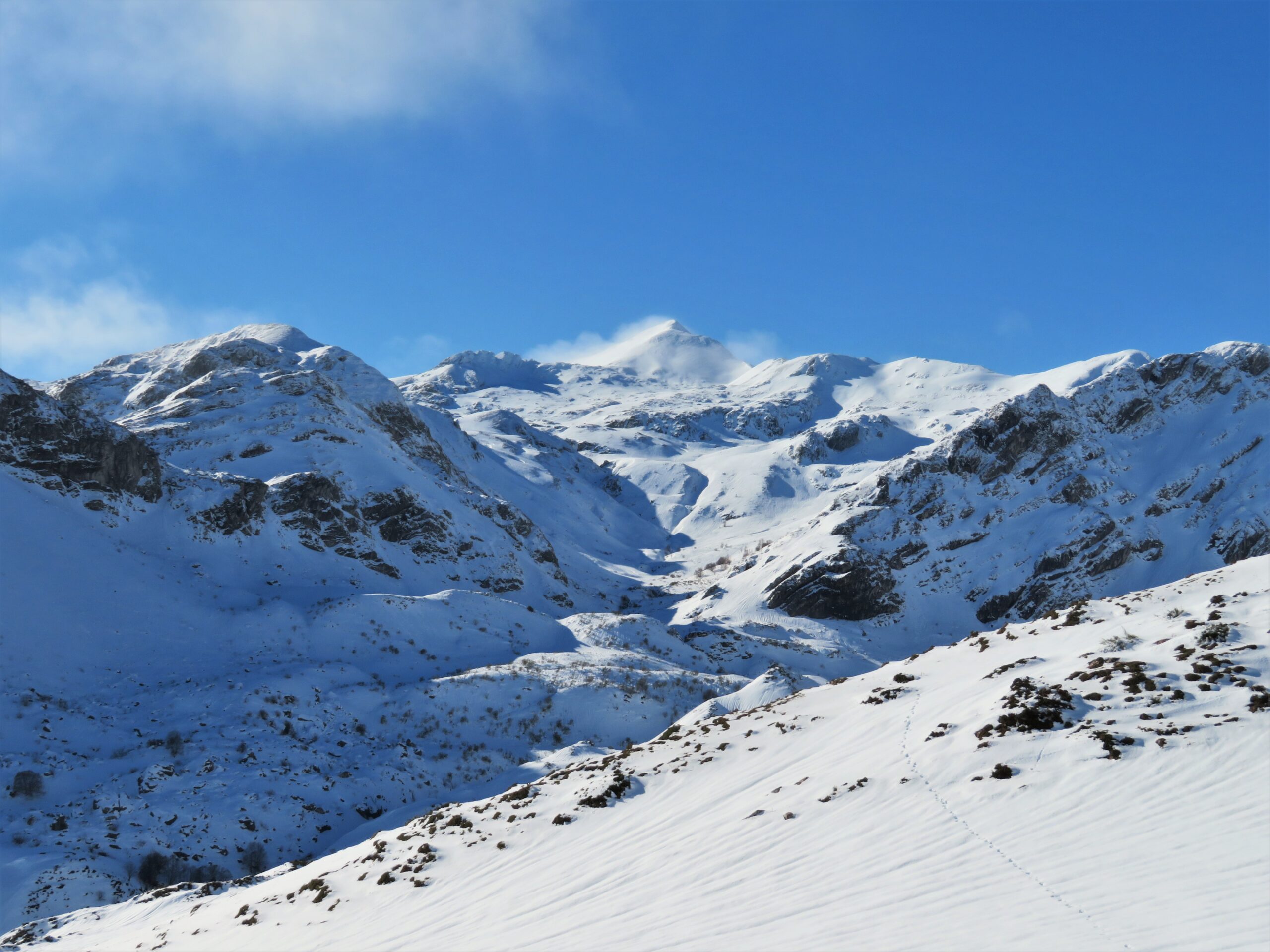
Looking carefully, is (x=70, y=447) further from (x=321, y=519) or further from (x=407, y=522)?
(x=407, y=522)

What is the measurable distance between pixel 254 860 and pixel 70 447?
121 ft

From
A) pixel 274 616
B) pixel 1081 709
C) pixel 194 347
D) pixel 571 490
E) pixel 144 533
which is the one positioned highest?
pixel 194 347

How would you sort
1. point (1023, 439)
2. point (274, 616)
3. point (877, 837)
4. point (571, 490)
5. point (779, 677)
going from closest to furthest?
point (877, 837)
point (779, 677)
point (274, 616)
point (1023, 439)
point (571, 490)

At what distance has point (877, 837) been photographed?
12.2m

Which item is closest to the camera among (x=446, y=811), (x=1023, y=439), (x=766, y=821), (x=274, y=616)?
(x=766, y=821)

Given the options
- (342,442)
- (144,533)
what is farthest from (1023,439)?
(144,533)

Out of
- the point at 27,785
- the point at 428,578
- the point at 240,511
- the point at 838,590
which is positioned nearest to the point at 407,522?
the point at 428,578

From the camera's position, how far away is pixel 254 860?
23.6 meters

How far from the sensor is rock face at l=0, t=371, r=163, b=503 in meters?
47.8

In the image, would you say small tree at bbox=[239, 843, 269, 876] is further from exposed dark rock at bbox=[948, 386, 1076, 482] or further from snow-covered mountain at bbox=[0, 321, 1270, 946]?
exposed dark rock at bbox=[948, 386, 1076, 482]

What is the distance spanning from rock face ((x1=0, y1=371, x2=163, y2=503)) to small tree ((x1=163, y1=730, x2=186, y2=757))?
86.6 feet

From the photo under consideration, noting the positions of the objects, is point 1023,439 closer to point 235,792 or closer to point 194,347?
point 235,792

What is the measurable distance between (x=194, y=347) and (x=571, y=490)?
5228 cm

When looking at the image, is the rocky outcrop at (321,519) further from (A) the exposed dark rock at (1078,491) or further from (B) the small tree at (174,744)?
(A) the exposed dark rock at (1078,491)
